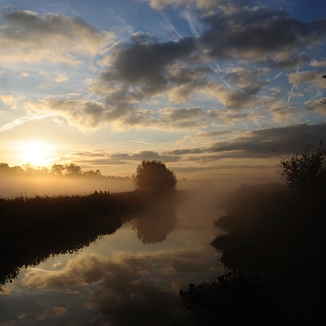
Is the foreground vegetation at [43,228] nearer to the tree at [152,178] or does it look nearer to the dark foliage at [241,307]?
the dark foliage at [241,307]

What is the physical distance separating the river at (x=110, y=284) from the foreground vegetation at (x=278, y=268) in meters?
1.33

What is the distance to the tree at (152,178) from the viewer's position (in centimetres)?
7556

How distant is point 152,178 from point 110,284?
62.6m

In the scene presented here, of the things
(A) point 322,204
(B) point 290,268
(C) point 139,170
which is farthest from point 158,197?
(B) point 290,268

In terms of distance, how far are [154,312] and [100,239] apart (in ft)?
50.0

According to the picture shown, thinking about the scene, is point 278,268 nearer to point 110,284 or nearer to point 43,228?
point 110,284

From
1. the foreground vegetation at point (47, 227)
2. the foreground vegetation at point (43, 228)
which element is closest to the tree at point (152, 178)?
→ the foreground vegetation at point (47, 227)

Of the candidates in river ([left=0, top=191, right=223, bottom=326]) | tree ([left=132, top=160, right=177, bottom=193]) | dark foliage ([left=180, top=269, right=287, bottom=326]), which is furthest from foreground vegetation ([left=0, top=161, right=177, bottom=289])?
tree ([left=132, top=160, right=177, bottom=193])

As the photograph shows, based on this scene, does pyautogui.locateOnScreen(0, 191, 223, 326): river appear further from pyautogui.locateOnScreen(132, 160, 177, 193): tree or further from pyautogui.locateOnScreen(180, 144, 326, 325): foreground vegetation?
pyautogui.locateOnScreen(132, 160, 177, 193): tree

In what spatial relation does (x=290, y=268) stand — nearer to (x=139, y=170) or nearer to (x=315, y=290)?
(x=315, y=290)

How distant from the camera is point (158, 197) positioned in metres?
72.6

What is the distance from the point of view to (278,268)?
12.2 m

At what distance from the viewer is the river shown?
10.2 m

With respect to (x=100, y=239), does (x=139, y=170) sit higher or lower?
higher
